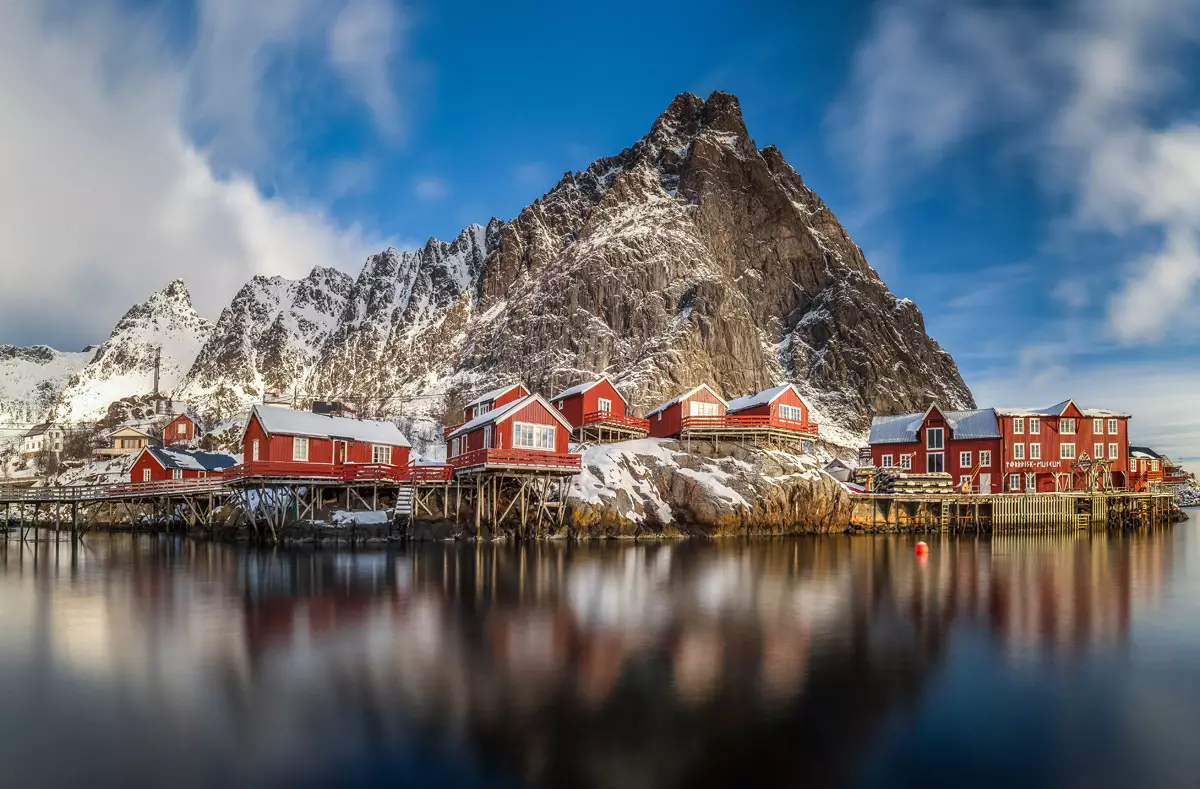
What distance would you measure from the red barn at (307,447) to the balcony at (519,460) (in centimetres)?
551

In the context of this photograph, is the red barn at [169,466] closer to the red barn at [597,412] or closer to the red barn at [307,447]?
the red barn at [307,447]

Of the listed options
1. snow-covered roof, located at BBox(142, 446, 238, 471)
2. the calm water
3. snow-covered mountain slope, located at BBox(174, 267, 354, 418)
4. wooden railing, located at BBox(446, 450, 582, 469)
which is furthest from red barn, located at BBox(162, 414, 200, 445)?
snow-covered mountain slope, located at BBox(174, 267, 354, 418)

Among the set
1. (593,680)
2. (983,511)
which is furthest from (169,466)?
(983,511)

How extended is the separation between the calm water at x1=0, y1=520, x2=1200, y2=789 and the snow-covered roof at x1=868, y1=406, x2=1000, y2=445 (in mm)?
33648

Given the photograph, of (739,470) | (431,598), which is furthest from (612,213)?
(431,598)

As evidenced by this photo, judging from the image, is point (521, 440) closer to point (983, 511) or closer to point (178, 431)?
point (983, 511)

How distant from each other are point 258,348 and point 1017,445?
552 ft

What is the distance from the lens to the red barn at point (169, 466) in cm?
6100

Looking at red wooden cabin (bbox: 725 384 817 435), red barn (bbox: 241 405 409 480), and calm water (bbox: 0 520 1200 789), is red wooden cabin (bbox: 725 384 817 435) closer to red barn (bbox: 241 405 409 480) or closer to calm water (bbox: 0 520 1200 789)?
calm water (bbox: 0 520 1200 789)

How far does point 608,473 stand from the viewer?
49688 mm

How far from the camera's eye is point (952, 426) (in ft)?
219

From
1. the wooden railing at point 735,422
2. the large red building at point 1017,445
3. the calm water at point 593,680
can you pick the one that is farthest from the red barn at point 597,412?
the calm water at point 593,680

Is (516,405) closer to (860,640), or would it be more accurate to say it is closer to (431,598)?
(431,598)

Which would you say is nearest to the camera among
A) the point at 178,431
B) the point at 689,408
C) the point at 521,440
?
the point at 521,440
